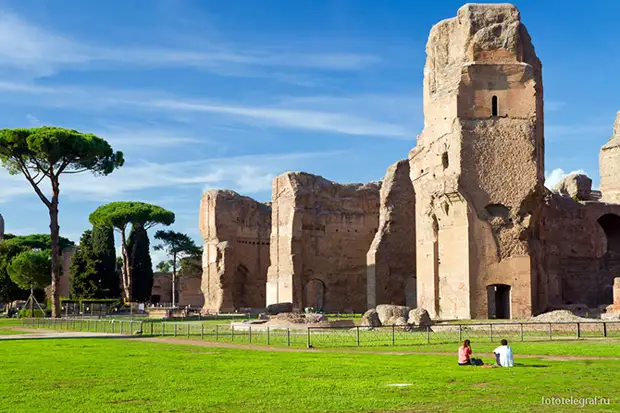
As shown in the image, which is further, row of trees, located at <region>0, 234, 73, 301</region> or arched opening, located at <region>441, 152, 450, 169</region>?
row of trees, located at <region>0, 234, 73, 301</region>

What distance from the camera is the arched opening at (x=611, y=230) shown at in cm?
4066

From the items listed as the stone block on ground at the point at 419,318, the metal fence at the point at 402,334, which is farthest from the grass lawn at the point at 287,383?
the stone block on ground at the point at 419,318

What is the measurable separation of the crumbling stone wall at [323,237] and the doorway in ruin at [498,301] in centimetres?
1511

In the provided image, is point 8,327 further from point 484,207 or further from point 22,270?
point 22,270

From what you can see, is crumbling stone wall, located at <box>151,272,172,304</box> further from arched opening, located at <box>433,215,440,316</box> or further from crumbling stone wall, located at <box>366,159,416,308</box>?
arched opening, located at <box>433,215,440,316</box>

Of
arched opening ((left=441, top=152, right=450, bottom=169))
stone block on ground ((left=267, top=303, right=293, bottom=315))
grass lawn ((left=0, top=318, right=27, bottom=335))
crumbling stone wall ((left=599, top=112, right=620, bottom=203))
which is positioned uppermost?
crumbling stone wall ((left=599, top=112, right=620, bottom=203))

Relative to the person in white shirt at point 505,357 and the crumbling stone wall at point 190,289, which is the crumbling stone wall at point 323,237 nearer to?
the crumbling stone wall at point 190,289

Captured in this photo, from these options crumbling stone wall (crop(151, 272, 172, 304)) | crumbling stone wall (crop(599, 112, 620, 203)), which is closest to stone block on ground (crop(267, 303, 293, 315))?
crumbling stone wall (crop(599, 112, 620, 203))

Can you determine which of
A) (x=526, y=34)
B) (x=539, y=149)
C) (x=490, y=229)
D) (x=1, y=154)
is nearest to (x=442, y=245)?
(x=490, y=229)

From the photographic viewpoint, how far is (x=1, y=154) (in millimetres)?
37969

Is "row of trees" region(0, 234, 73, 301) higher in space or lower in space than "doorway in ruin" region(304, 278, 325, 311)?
higher

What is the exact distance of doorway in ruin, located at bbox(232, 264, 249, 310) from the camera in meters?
50.9

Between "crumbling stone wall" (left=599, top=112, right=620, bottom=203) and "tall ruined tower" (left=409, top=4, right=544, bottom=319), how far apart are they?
1666 centimetres

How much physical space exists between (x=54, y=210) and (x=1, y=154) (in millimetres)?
3762
